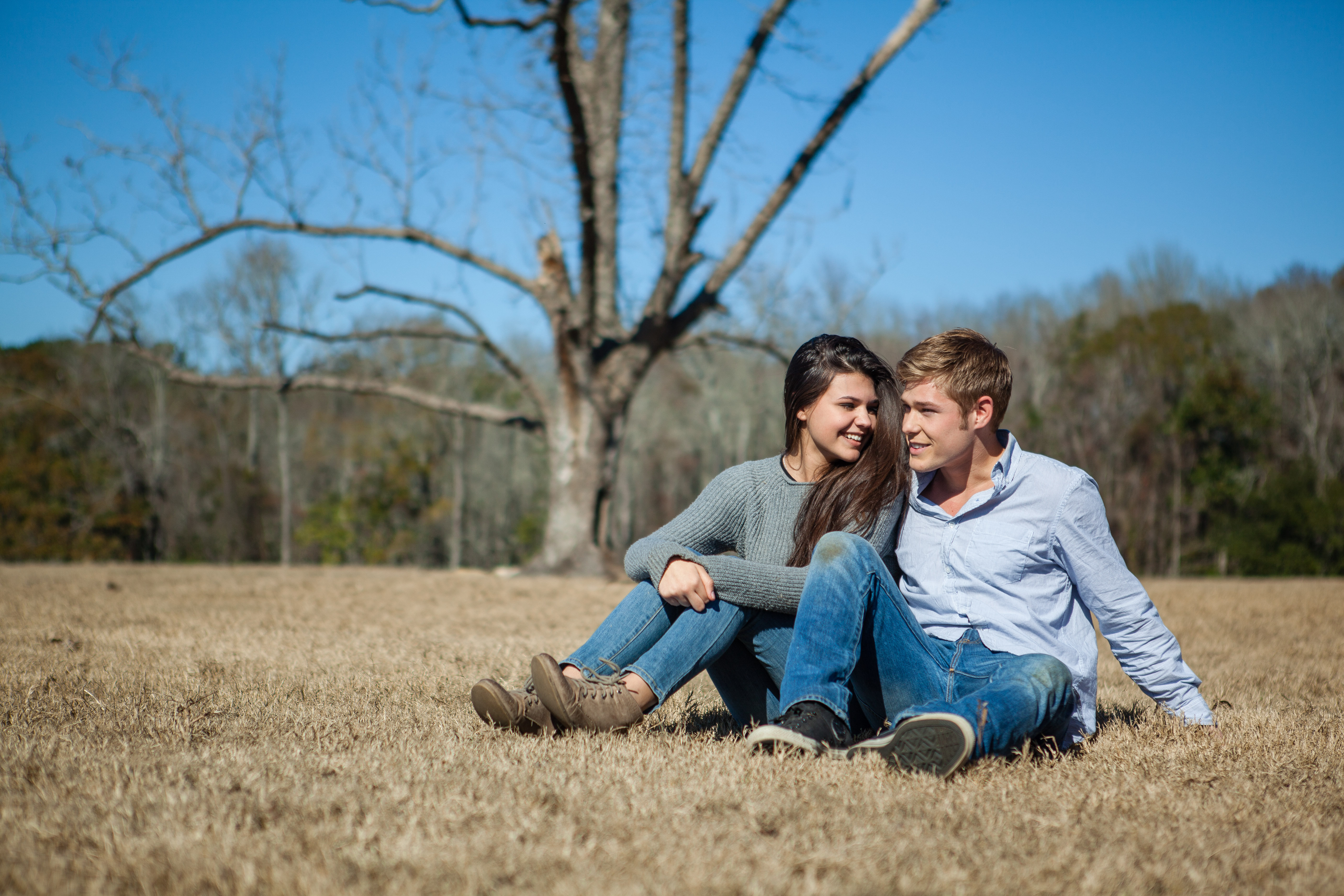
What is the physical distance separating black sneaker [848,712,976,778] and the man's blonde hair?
3.45 ft

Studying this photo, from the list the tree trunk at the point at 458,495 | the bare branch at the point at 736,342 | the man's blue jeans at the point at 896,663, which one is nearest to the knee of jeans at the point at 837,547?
the man's blue jeans at the point at 896,663

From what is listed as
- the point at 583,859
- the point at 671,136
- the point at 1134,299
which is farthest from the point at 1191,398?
the point at 583,859

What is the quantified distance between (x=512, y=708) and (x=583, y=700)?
25cm

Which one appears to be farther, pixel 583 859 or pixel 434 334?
pixel 434 334

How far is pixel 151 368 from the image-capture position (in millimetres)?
29422

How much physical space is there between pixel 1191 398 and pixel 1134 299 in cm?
1182

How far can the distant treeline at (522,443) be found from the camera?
2516 centimetres

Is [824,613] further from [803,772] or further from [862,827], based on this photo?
[862,827]

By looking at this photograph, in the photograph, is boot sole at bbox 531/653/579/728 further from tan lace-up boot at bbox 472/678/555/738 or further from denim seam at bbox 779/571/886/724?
denim seam at bbox 779/571/886/724

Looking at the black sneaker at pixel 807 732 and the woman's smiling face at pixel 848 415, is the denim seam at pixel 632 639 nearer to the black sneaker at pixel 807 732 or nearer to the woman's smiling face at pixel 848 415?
the black sneaker at pixel 807 732

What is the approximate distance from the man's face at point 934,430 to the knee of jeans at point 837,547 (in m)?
0.42

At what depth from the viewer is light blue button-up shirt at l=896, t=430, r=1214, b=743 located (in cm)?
288

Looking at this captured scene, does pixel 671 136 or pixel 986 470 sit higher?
pixel 671 136

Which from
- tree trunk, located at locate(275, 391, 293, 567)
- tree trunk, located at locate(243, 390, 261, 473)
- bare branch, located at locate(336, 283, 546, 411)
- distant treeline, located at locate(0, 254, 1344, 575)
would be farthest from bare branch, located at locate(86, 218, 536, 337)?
tree trunk, located at locate(243, 390, 261, 473)
